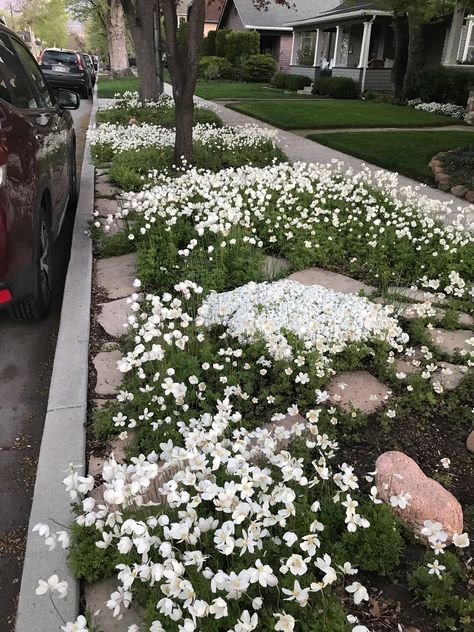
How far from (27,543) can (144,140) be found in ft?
29.9

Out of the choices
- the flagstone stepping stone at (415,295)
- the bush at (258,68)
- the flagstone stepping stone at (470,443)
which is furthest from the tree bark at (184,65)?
the bush at (258,68)

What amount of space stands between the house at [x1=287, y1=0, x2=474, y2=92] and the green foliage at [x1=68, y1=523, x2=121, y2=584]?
2469 cm

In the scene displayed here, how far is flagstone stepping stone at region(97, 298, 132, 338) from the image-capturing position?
4.06 m

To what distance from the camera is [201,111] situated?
14.4 m

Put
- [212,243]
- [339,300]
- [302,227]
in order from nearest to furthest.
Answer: [339,300] → [212,243] → [302,227]

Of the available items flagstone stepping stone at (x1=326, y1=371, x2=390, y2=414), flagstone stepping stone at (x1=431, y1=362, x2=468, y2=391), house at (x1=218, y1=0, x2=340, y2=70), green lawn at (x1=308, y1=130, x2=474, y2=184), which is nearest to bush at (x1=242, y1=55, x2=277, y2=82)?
house at (x1=218, y1=0, x2=340, y2=70)

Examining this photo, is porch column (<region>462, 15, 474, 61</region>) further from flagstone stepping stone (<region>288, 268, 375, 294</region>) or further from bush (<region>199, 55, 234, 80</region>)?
flagstone stepping stone (<region>288, 268, 375, 294</region>)

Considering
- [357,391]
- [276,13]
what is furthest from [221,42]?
[357,391]

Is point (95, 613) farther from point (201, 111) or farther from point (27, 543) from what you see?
point (201, 111)

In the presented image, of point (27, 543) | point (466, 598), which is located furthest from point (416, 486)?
point (27, 543)

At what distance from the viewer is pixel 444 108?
757 inches

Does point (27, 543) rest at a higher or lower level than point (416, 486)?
lower

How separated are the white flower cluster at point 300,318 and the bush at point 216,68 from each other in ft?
111

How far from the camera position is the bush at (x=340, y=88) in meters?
24.5
